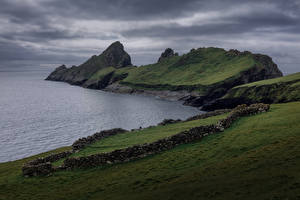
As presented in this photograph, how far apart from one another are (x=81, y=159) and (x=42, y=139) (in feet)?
186

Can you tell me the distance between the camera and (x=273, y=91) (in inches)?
4877

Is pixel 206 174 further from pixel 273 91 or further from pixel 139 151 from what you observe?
pixel 273 91

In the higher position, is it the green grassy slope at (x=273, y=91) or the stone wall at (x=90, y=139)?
the green grassy slope at (x=273, y=91)

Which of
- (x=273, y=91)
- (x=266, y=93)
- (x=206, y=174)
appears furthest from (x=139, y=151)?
(x=266, y=93)

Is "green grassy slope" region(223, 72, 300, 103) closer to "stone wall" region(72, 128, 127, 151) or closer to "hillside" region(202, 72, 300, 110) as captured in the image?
"hillside" region(202, 72, 300, 110)

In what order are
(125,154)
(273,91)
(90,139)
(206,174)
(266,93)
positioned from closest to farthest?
1. (206,174)
2. (125,154)
3. (90,139)
4. (273,91)
5. (266,93)

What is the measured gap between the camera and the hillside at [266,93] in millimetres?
112812

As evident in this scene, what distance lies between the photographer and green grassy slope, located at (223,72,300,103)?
112m

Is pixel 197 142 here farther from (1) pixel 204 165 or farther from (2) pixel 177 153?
(1) pixel 204 165

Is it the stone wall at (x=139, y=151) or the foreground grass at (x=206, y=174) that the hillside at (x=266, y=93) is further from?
the stone wall at (x=139, y=151)

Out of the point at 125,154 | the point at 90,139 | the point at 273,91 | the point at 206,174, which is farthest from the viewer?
the point at 273,91

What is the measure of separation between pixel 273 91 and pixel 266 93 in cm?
347

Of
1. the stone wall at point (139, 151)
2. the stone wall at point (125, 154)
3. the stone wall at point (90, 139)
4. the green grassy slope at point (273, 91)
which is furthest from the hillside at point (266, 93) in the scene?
the stone wall at point (90, 139)

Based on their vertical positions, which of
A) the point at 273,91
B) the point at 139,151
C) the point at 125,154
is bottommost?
the point at 125,154
